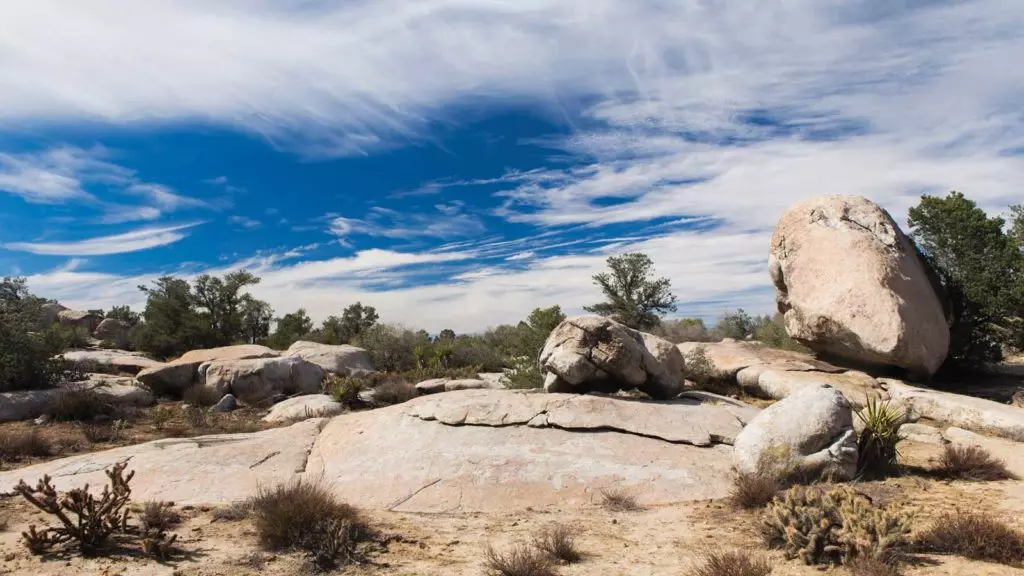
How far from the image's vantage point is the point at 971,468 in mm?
8953

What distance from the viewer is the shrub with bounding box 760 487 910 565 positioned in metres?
5.42

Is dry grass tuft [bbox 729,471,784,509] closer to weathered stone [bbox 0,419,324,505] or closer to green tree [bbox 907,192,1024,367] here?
weathered stone [bbox 0,419,324,505]

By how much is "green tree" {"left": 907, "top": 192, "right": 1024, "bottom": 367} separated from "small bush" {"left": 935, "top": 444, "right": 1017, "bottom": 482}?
480 inches

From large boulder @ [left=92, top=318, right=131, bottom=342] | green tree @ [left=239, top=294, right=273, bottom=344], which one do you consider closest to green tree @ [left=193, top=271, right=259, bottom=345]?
green tree @ [left=239, top=294, right=273, bottom=344]

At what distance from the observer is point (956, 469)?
895 cm

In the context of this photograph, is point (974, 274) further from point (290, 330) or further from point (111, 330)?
point (111, 330)

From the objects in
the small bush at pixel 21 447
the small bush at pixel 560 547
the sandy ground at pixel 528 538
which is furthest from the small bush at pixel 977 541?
the small bush at pixel 21 447

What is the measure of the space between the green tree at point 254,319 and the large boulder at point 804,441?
36.0m

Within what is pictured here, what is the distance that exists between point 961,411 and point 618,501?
35.3 ft

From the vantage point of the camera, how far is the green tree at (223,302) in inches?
1441

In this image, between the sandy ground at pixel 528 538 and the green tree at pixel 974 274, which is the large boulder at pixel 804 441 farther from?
the green tree at pixel 974 274

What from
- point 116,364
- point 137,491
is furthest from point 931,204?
point 116,364

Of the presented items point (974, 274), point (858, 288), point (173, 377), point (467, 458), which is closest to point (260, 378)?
point (173, 377)

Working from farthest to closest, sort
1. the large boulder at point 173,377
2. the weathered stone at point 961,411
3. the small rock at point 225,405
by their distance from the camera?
the large boulder at point 173,377
the small rock at point 225,405
the weathered stone at point 961,411
